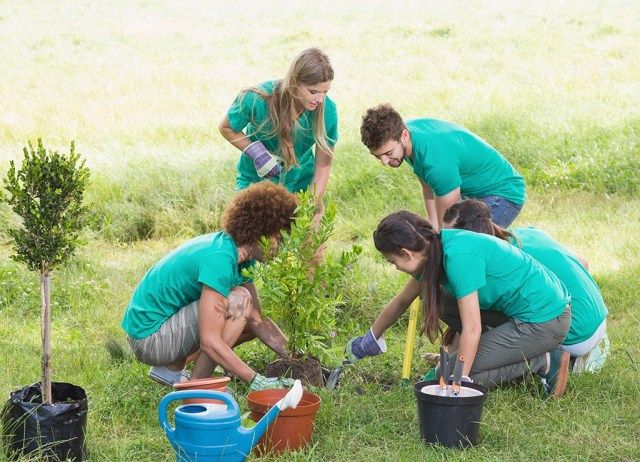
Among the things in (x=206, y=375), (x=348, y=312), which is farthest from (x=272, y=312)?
(x=348, y=312)

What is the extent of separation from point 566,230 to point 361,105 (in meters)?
4.14

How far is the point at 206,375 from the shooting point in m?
4.19

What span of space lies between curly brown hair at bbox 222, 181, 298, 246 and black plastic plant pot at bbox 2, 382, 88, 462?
3.14 ft

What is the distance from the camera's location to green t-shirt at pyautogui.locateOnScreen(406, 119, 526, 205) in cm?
476

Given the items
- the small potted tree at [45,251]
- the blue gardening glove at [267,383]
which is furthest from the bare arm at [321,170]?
the small potted tree at [45,251]

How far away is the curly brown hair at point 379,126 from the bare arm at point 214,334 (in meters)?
1.17

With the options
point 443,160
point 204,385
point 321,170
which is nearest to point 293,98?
point 321,170

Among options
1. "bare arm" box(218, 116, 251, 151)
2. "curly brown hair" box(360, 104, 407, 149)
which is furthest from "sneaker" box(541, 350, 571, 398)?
"bare arm" box(218, 116, 251, 151)

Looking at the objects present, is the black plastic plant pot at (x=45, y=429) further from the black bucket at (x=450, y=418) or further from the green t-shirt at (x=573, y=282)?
the green t-shirt at (x=573, y=282)

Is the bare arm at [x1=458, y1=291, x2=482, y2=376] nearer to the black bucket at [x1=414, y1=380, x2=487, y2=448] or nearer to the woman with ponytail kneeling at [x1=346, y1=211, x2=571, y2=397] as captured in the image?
the woman with ponytail kneeling at [x1=346, y1=211, x2=571, y2=397]

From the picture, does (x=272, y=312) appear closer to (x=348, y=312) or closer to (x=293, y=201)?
(x=293, y=201)

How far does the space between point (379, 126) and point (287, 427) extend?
1696 millimetres

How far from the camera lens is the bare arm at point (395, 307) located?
14.4ft

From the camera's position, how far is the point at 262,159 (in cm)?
488
